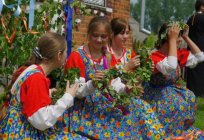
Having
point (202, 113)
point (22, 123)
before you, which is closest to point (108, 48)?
point (22, 123)

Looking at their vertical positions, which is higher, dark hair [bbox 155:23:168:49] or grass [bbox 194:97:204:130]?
Result: dark hair [bbox 155:23:168:49]

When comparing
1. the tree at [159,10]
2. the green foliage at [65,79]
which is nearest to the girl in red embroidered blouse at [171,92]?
the green foliage at [65,79]

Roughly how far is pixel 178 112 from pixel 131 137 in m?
0.95

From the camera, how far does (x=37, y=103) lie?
3.41 m

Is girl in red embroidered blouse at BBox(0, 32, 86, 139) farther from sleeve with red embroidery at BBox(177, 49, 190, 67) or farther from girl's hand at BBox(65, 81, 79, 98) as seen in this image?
sleeve with red embroidery at BBox(177, 49, 190, 67)

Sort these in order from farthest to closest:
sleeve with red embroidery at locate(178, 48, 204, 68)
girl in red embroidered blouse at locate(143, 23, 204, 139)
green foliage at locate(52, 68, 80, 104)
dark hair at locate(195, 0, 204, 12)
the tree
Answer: the tree
dark hair at locate(195, 0, 204, 12)
sleeve with red embroidery at locate(178, 48, 204, 68)
girl in red embroidered blouse at locate(143, 23, 204, 139)
green foliage at locate(52, 68, 80, 104)

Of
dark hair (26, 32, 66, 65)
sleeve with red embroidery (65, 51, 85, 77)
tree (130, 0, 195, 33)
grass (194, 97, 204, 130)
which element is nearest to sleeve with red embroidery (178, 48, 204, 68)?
sleeve with red embroidery (65, 51, 85, 77)

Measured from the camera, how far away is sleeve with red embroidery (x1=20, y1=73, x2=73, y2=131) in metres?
3.41

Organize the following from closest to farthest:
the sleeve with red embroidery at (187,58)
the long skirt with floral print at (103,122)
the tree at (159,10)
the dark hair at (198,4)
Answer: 1. the long skirt with floral print at (103,122)
2. the sleeve with red embroidery at (187,58)
3. the dark hair at (198,4)
4. the tree at (159,10)

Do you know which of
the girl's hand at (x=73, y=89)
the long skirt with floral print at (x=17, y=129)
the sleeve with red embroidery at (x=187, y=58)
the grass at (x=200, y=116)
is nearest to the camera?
the long skirt with floral print at (x=17, y=129)

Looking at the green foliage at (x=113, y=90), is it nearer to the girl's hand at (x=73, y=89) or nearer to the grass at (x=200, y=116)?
the girl's hand at (x=73, y=89)

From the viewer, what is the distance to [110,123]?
14.3ft

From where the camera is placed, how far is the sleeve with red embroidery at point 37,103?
11.2 feet

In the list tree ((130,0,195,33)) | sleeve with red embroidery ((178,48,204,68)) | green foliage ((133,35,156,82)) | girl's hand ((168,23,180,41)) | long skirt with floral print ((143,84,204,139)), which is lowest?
tree ((130,0,195,33))
